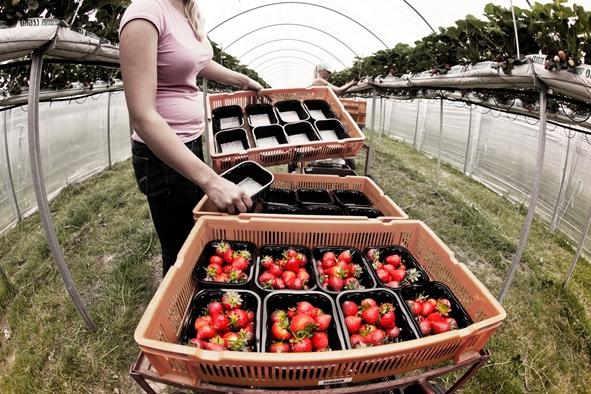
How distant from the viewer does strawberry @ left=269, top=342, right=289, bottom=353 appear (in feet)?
4.07

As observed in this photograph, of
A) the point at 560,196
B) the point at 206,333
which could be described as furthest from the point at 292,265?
the point at 560,196

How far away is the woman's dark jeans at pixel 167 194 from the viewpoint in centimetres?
171

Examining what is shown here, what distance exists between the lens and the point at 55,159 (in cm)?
586

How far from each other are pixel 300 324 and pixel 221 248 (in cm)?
65

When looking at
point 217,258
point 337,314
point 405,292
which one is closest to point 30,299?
point 217,258

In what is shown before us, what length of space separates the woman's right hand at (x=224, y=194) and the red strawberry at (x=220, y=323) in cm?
45

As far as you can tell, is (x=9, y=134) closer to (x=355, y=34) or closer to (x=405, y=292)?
(x=405, y=292)

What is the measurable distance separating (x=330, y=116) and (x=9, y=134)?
450 centimetres

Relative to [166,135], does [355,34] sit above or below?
above

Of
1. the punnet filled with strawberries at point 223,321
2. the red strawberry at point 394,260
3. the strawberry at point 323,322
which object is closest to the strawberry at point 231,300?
the punnet filled with strawberries at point 223,321

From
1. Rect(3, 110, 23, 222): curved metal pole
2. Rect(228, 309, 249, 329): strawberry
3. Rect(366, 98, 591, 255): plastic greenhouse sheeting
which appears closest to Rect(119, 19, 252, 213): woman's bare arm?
Rect(228, 309, 249, 329): strawberry

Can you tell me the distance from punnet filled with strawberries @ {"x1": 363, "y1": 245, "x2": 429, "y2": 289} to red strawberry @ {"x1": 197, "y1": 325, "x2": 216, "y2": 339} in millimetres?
821

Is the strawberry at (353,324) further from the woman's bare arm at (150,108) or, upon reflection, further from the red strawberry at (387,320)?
the woman's bare arm at (150,108)

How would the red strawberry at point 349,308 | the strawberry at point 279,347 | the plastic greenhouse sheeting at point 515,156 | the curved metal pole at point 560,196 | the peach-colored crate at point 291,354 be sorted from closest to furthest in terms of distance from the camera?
the peach-colored crate at point 291,354 < the strawberry at point 279,347 < the red strawberry at point 349,308 < the plastic greenhouse sheeting at point 515,156 < the curved metal pole at point 560,196
